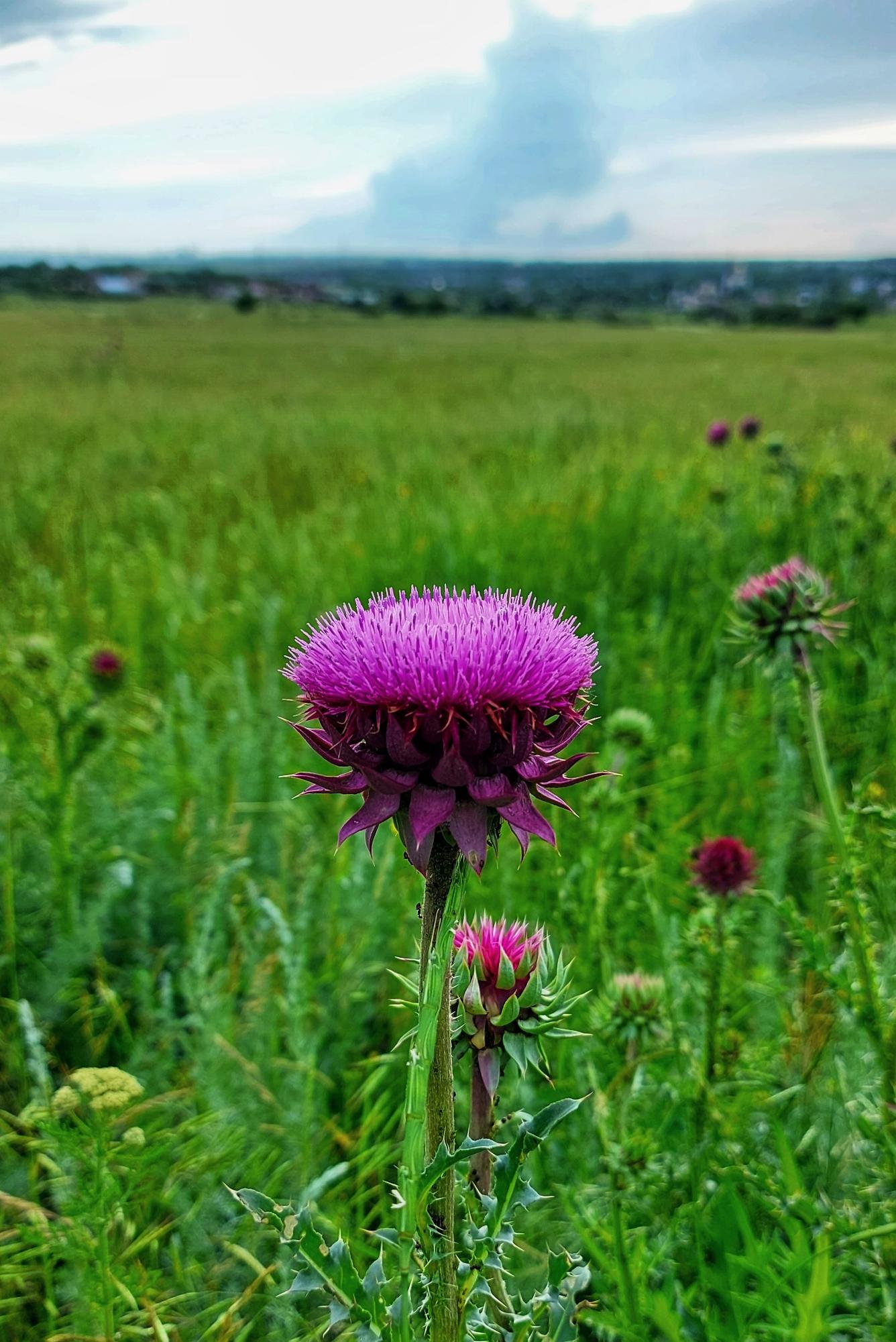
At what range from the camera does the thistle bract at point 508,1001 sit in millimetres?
1230

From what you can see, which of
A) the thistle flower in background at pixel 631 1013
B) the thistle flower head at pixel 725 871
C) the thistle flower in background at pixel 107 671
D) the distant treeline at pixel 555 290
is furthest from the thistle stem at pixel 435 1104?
the distant treeline at pixel 555 290

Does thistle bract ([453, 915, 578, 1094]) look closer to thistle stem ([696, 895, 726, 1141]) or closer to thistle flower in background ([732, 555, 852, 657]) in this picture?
thistle stem ([696, 895, 726, 1141])

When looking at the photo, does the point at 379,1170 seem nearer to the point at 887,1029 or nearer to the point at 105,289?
the point at 887,1029

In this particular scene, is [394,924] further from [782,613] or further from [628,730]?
[782,613]

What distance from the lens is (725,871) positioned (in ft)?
7.24

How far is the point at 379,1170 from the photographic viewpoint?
2.09 m

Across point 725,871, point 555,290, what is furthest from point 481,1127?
point 555,290

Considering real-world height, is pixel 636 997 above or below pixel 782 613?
below

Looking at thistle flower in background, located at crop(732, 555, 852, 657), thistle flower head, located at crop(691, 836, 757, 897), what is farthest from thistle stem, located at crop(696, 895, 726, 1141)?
thistle flower in background, located at crop(732, 555, 852, 657)

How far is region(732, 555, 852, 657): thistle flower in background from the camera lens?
2201mm

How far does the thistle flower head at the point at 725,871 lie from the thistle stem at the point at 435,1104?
1.18 metres

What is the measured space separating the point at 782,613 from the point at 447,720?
1.31m

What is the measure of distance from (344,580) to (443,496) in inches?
71.6

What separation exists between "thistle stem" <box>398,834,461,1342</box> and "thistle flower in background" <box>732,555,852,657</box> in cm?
132
